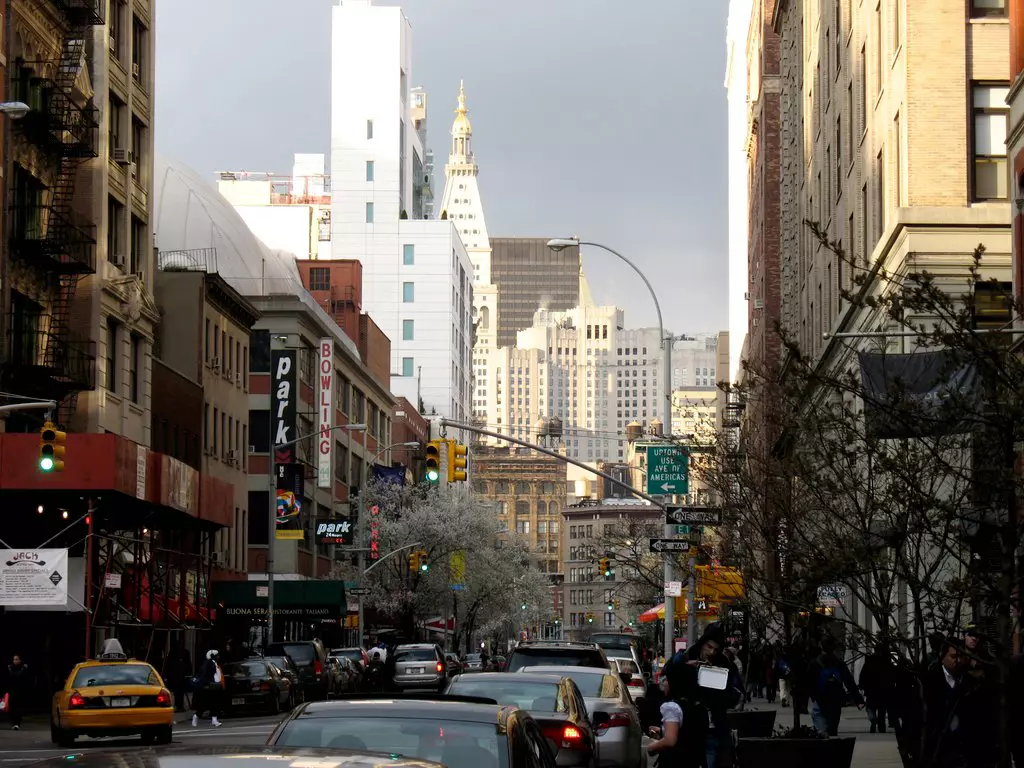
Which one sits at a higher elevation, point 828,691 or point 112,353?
point 112,353

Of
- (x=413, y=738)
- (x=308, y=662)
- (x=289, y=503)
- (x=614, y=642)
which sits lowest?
(x=308, y=662)

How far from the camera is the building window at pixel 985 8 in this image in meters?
38.8

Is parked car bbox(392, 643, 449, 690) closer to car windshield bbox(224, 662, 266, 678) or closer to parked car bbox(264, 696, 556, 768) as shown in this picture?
car windshield bbox(224, 662, 266, 678)

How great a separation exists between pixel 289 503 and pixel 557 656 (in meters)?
44.3

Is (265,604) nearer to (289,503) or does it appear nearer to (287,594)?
(287,594)

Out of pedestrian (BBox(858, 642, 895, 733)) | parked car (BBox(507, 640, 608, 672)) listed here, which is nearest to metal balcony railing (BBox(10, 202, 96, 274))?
pedestrian (BBox(858, 642, 895, 733))

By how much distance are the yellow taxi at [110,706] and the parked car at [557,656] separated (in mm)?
8152

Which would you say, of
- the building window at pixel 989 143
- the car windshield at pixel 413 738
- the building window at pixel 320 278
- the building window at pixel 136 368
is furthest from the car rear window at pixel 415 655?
the building window at pixel 320 278

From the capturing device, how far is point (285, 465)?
235 ft

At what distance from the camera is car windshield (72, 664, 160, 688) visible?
102 feet

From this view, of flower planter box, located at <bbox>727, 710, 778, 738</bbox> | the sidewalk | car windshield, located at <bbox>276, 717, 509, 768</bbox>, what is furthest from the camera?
the sidewalk

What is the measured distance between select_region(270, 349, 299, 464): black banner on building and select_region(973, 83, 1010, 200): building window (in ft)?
153

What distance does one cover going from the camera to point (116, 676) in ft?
103

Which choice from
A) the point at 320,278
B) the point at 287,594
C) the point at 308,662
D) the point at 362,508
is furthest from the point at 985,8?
the point at 320,278
